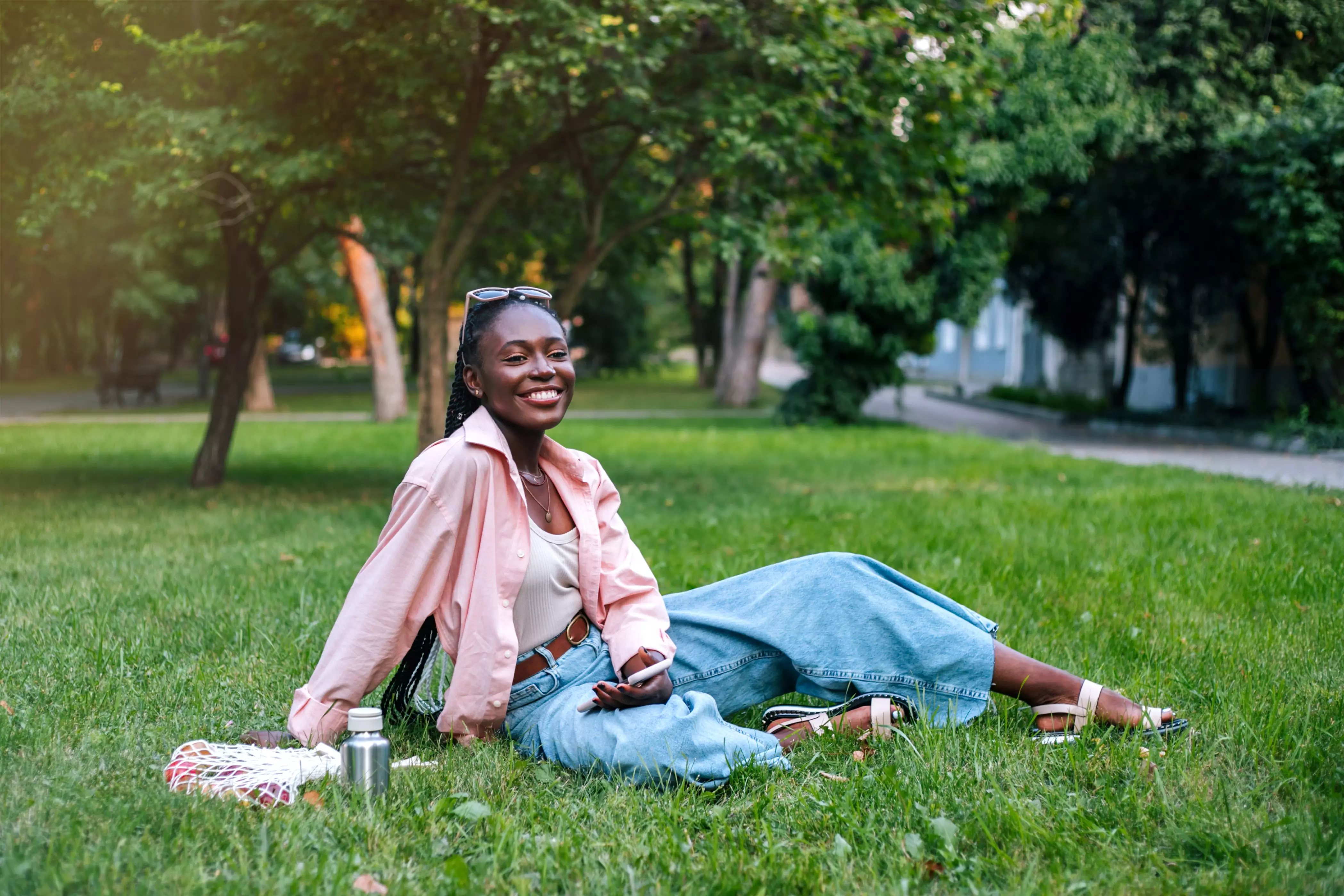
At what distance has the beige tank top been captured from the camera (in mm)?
3455

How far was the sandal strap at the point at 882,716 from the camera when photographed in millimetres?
3576

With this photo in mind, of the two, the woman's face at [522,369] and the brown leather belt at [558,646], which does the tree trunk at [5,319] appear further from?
the brown leather belt at [558,646]

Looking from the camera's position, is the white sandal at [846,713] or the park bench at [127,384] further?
the park bench at [127,384]

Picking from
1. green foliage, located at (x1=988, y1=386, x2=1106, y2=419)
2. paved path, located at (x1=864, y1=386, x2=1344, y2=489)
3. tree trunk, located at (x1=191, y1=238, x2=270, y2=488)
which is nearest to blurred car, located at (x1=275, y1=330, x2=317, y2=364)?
green foliage, located at (x1=988, y1=386, x2=1106, y2=419)

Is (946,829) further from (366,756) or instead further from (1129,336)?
(1129,336)

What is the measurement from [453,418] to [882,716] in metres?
1.57

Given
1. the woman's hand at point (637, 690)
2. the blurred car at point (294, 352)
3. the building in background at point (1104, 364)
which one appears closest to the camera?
the woman's hand at point (637, 690)

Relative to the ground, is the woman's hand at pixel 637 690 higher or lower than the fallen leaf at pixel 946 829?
higher

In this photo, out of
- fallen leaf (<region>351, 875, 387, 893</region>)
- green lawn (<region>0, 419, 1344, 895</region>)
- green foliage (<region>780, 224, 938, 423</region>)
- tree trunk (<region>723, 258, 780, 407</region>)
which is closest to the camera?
fallen leaf (<region>351, 875, 387, 893</region>)

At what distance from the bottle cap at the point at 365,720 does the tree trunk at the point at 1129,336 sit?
1924 cm

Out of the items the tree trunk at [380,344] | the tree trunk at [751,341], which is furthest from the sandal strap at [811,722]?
the tree trunk at [751,341]

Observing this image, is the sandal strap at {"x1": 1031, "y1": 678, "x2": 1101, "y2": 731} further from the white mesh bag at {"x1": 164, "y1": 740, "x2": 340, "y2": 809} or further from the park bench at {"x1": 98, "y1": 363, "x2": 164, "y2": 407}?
the park bench at {"x1": 98, "y1": 363, "x2": 164, "y2": 407}

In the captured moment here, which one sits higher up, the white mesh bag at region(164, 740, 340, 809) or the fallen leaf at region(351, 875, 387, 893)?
the white mesh bag at region(164, 740, 340, 809)

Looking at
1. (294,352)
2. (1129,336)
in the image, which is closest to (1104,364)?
(1129,336)
